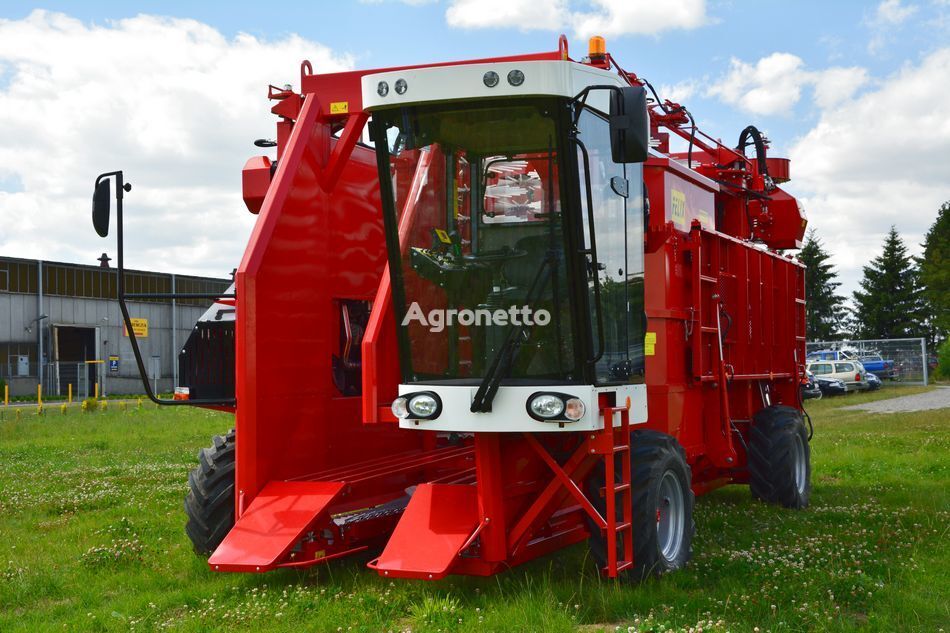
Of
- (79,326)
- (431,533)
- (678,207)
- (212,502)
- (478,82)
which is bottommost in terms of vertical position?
(431,533)

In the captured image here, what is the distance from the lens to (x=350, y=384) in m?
8.37

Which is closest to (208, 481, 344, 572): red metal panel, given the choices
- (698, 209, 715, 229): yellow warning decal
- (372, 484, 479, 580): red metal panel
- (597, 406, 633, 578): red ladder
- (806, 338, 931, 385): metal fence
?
(372, 484, 479, 580): red metal panel

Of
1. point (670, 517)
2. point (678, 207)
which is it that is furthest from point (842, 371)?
point (670, 517)

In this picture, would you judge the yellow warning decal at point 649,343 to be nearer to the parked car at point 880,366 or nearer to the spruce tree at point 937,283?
the parked car at point 880,366

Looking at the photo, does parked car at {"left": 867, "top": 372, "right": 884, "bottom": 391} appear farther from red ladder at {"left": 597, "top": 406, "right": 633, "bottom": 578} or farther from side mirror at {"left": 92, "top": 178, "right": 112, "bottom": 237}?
side mirror at {"left": 92, "top": 178, "right": 112, "bottom": 237}

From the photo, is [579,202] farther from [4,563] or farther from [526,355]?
[4,563]

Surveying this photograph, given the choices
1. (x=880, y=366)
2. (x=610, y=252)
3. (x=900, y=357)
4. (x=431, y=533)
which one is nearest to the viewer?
(x=431, y=533)

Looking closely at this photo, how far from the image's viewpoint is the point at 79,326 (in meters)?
50.8

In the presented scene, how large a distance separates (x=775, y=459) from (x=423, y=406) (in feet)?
17.4

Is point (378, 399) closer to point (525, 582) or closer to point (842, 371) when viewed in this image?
point (525, 582)

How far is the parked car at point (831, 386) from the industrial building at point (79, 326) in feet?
88.3

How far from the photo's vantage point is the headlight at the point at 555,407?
6.29 meters

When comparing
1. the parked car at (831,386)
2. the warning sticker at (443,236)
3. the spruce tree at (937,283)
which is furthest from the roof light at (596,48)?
the spruce tree at (937,283)

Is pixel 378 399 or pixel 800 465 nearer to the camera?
pixel 378 399
